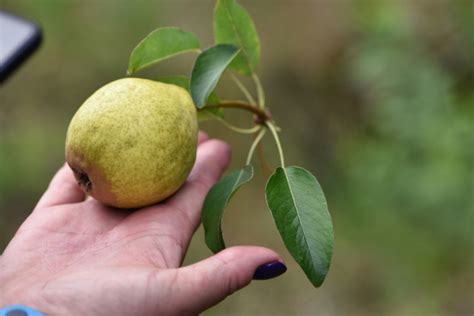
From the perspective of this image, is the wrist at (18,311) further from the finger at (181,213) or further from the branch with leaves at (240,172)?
the branch with leaves at (240,172)

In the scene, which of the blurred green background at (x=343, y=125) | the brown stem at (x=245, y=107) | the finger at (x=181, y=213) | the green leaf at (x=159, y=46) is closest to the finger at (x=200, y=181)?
the finger at (x=181, y=213)

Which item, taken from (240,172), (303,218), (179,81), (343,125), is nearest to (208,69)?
(179,81)

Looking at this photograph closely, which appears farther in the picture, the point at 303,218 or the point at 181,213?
the point at 181,213

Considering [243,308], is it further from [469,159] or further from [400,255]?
[469,159]

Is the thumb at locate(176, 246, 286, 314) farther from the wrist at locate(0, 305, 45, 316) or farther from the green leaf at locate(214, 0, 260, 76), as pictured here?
the green leaf at locate(214, 0, 260, 76)

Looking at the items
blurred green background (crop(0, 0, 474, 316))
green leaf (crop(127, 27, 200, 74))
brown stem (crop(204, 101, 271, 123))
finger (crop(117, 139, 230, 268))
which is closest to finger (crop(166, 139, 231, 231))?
finger (crop(117, 139, 230, 268))

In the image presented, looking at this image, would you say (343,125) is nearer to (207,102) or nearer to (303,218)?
(207,102)
